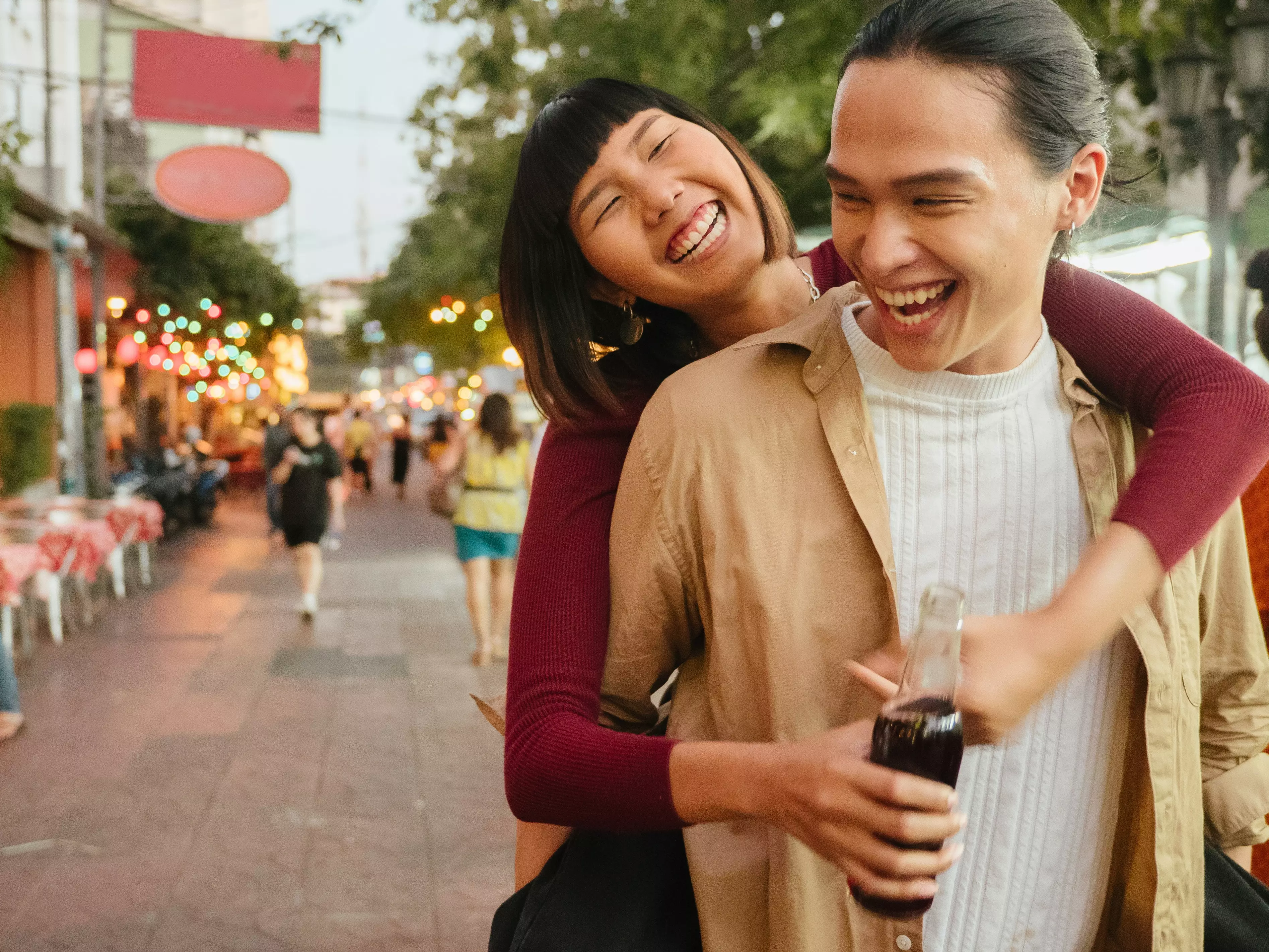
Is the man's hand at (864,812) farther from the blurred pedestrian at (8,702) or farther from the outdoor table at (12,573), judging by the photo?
the outdoor table at (12,573)

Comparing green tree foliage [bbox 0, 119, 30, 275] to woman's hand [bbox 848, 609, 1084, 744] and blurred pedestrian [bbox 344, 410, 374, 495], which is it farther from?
blurred pedestrian [bbox 344, 410, 374, 495]

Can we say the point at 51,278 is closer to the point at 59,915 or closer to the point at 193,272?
the point at 193,272

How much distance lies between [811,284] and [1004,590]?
69cm

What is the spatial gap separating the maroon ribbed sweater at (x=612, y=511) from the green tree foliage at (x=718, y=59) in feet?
1.73

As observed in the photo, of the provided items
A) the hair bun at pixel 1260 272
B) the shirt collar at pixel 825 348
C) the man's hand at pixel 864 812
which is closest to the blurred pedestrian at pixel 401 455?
the hair bun at pixel 1260 272

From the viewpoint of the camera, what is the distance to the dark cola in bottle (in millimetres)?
1232

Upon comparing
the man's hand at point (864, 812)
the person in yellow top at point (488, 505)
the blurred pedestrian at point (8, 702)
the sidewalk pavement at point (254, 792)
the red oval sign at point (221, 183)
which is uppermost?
the red oval sign at point (221, 183)

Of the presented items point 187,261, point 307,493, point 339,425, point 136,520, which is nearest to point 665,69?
point 307,493

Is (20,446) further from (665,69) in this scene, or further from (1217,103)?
(1217,103)

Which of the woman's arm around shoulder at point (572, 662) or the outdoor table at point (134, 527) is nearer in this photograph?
the woman's arm around shoulder at point (572, 662)

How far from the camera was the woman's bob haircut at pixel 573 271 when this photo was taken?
5.85 feet

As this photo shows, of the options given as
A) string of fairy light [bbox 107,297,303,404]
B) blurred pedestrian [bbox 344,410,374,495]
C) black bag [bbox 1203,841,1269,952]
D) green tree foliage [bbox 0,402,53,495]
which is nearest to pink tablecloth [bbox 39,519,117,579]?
green tree foliage [bbox 0,402,53,495]

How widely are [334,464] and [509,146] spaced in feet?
19.0

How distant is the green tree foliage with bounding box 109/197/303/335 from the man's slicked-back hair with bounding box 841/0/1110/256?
66.1 ft
